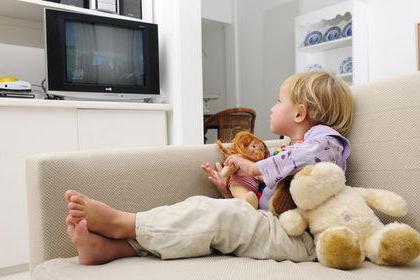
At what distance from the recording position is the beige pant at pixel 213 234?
0.84 m

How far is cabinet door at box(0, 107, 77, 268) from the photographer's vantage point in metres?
1.81

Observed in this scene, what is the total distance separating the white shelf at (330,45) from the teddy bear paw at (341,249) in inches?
121

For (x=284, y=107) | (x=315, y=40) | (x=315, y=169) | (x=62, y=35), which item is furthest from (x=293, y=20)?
(x=315, y=169)

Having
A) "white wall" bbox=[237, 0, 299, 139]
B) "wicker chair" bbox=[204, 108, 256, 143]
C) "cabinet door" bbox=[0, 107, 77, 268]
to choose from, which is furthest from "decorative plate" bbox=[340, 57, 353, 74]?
"cabinet door" bbox=[0, 107, 77, 268]

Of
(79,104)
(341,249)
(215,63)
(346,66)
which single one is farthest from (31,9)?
(215,63)

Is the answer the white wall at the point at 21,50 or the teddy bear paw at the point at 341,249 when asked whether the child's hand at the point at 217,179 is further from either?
the white wall at the point at 21,50

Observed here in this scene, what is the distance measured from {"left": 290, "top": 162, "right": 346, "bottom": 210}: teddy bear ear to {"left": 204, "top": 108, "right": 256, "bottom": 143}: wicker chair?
243 cm

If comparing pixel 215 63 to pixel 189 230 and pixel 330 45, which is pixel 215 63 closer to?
pixel 330 45

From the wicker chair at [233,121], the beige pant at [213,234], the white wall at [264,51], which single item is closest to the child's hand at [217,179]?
the beige pant at [213,234]

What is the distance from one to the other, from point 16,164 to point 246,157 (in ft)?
3.99

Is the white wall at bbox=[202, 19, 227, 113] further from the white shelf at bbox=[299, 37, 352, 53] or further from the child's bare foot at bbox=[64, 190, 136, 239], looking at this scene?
the child's bare foot at bbox=[64, 190, 136, 239]

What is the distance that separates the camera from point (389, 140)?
1.00 m

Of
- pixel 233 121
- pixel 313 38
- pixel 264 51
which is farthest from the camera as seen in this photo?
pixel 264 51

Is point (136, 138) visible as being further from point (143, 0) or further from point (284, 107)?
point (284, 107)
